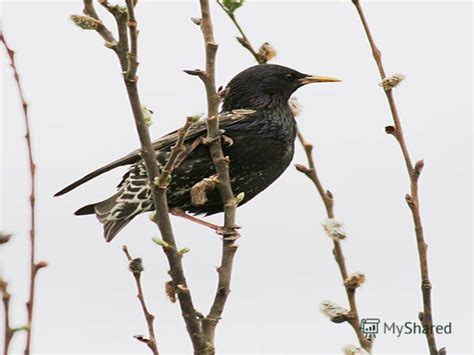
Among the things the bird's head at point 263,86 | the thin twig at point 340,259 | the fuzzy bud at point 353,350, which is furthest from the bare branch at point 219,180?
the bird's head at point 263,86

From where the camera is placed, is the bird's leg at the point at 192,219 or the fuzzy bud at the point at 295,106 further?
the bird's leg at the point at 192,219

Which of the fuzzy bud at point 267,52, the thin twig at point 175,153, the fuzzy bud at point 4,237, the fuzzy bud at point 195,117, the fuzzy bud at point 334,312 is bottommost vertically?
the fuzzy bud at point 334,312

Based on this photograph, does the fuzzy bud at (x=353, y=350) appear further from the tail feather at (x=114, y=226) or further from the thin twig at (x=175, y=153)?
the tail feather at (x=114, y=226)

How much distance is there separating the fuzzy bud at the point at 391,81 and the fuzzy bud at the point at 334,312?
575 millimetres

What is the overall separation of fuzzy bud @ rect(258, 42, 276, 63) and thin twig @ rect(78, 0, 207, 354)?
2.34ft

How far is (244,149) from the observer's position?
4895mm

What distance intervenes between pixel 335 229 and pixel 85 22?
97cm

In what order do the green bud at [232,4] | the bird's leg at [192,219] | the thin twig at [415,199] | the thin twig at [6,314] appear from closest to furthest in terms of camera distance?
the thin twig at [6,314] < the thin twig at [415,199] < the green bud at [232,4] < the bird's leg at [192,219]

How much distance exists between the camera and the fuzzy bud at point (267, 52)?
11.1 ft

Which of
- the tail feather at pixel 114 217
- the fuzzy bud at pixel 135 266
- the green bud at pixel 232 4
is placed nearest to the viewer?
the fuzzy bud at pixel 135 266

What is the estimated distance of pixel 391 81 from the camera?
2463mm

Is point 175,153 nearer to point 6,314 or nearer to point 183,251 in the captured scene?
point 183,251

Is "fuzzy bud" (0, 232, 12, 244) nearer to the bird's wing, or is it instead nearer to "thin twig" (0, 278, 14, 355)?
"thin twig" (0, 278, 14, 355)

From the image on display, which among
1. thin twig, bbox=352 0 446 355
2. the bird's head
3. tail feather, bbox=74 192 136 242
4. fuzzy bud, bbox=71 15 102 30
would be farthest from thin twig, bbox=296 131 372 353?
the bird's head
